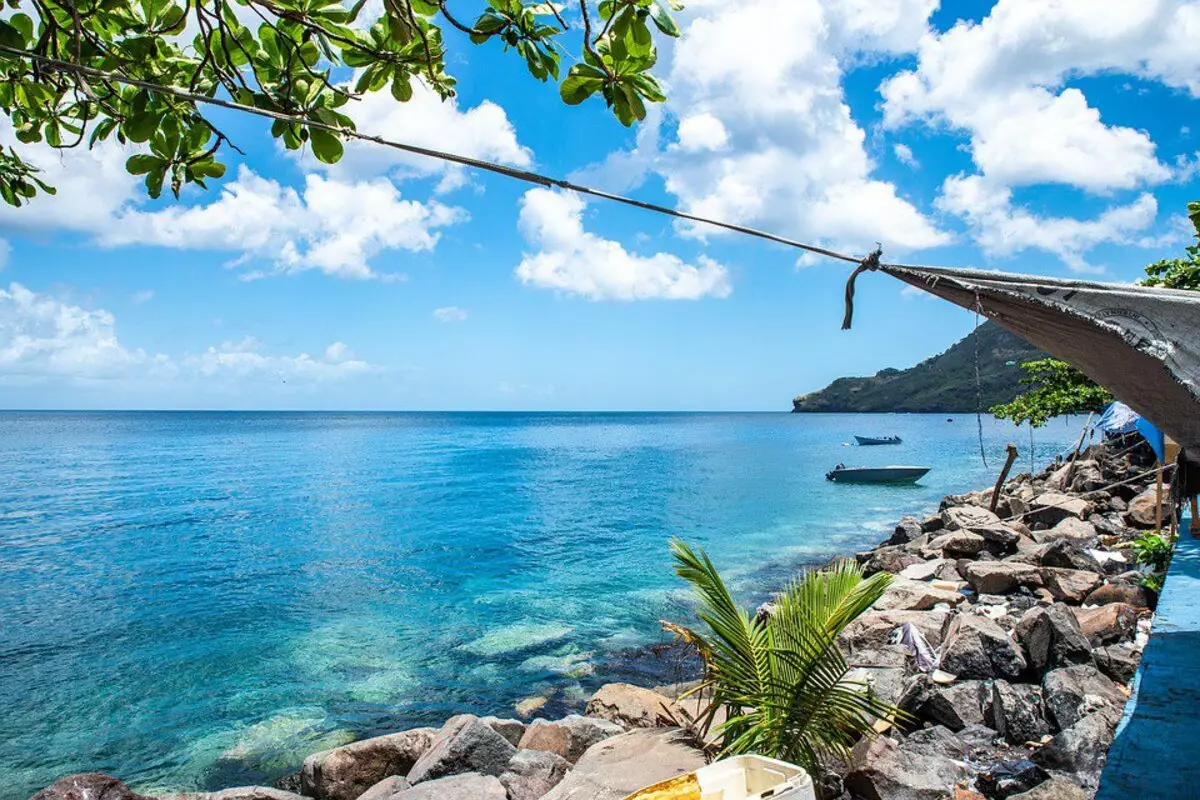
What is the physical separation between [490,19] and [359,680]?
1131 centimetres

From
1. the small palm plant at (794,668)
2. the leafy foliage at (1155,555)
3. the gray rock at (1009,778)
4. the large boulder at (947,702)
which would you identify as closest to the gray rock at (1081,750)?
the gray rock at (1009,778)

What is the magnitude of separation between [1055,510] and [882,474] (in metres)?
20.1

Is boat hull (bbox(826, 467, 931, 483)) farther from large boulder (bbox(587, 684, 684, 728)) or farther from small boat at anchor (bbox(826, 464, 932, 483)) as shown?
large boulder (bbox(587, 684, 684, 728))

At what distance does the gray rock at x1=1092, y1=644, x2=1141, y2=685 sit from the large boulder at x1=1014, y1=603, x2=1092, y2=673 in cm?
15

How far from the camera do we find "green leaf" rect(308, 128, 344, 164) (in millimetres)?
2846

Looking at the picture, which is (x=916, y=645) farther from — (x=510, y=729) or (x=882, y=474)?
(x=882, y=474)

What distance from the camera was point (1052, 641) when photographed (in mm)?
7672

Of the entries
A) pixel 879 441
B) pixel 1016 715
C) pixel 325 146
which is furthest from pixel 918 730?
pixel 879 441

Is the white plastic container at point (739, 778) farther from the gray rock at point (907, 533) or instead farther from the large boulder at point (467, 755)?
the gray rock at point (907, 533)

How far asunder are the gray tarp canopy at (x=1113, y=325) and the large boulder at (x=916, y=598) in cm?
817

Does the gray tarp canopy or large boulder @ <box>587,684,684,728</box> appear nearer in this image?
the gray tarp canopy

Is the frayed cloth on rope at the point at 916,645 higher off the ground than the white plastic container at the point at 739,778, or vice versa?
the white plastic container at the point at 739,778

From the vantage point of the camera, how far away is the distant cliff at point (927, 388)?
90938mm

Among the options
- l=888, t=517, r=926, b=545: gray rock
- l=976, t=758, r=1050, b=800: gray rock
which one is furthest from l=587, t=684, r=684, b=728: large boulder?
l=888, t=517, r=926, b=545: gray rock
